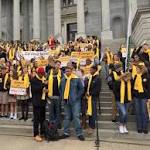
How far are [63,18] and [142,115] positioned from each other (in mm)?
37902

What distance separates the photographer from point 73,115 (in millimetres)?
12727

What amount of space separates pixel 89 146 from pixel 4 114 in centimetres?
482

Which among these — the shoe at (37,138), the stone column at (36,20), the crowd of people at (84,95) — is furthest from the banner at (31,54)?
the stone column at (36,20)

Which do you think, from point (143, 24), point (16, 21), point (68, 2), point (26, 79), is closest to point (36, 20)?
point (16, 21)

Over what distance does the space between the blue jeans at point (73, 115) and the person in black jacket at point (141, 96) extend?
5.80 ft

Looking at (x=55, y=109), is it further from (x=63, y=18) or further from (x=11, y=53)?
(x=63, y=18)

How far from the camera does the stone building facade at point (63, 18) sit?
43.5 m

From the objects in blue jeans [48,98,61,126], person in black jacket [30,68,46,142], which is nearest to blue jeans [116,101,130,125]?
blue jeans [48,98,61,126]

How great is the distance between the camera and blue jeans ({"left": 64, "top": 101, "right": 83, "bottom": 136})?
494 inches

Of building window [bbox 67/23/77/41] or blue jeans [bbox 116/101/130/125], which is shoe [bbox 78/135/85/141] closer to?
blue jeans [bbox 116/101/130/125]

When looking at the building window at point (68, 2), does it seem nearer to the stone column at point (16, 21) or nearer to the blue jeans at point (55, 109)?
the stone column at point (16, 21)

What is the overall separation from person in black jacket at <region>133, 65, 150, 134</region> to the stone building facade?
28.5 metres

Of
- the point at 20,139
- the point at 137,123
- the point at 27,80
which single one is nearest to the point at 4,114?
the point at 27,80

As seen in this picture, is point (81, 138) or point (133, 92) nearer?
point (81, 138)
